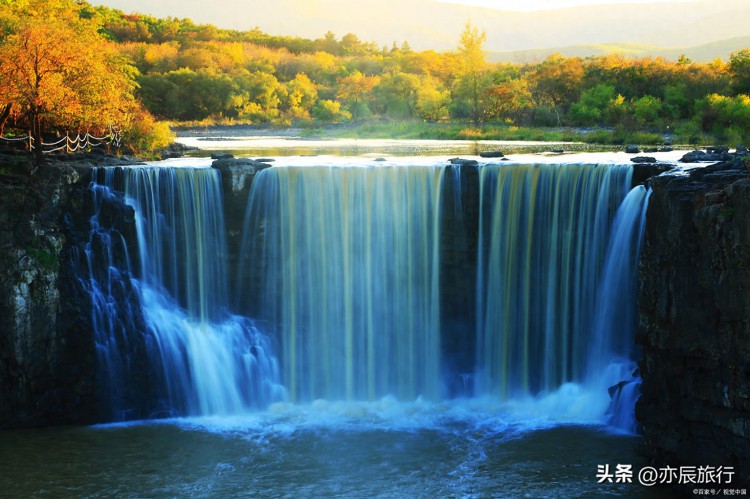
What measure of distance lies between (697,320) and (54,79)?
1650 cm

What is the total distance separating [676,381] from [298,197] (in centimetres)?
934

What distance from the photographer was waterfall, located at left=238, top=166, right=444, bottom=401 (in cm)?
1956

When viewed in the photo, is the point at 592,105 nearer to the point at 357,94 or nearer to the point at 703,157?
the point at 703,157

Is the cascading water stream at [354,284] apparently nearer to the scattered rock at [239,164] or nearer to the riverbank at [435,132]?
the scattered rock at [239,164]

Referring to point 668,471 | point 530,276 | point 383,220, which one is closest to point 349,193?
point 383,220

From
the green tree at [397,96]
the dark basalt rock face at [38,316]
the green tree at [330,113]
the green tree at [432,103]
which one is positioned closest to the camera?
the dark basalt rock face at [38,316]

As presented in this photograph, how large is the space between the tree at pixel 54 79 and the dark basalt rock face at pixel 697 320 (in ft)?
44.6

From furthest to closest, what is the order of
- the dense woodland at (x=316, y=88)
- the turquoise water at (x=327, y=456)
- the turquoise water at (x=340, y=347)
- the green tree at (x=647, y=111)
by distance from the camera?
the green tree at (x=647, y=111) → the dense woodland at (x=316, y=88) → the turquoise water at (x=340, y=347) → the turquoise water at (x=327, y=456)

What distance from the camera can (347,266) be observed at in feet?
65.2

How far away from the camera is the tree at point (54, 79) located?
21312 mm

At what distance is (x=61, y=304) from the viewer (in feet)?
60.2

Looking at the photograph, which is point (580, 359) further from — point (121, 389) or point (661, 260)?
point (121, 389)

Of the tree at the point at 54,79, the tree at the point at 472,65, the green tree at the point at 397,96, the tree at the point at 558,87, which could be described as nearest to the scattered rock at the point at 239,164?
the tree at the point at 54,79

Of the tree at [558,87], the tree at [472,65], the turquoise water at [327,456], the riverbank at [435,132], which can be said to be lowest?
the turquoise water at [327,456]
